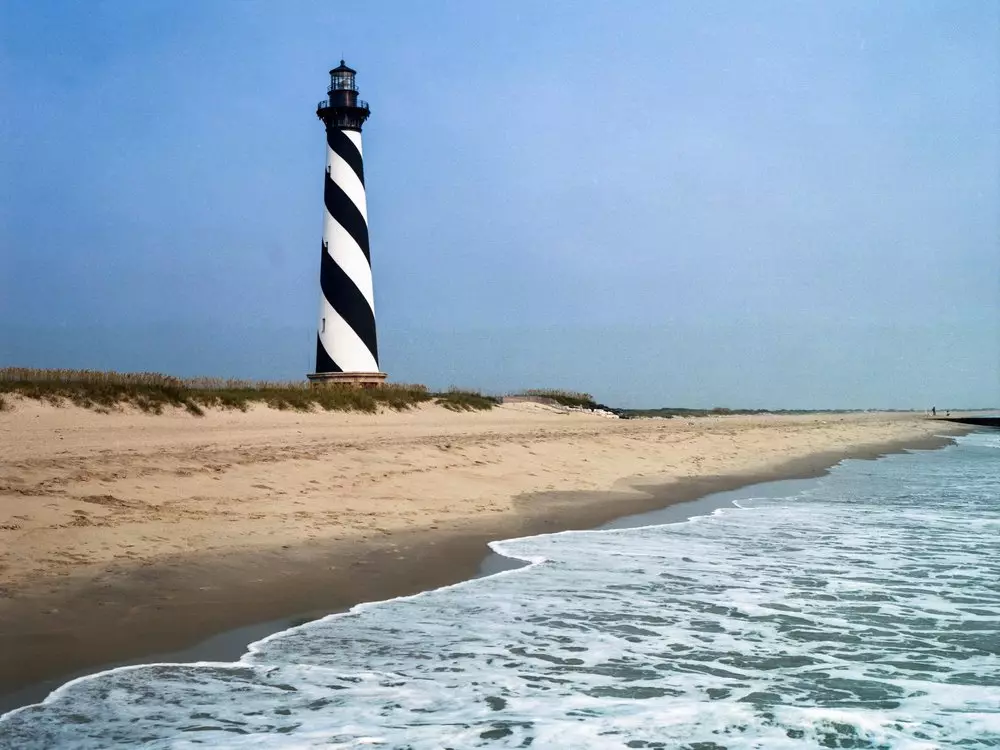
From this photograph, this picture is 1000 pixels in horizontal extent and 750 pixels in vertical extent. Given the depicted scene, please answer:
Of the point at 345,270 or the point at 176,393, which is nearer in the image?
the point at 176,393

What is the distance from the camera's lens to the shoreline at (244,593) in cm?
412

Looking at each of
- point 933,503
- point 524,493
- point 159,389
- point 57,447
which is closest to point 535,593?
point 524,493

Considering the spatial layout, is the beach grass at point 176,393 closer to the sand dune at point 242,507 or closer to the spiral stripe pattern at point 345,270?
the sand dune at point 242,507

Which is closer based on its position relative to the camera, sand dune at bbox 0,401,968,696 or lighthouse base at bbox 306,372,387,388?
sand dune at bbox 0,401,968,696

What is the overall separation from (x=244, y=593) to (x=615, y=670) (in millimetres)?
2510

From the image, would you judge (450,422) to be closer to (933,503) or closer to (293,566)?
(933,503)

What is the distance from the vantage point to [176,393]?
46.2 ft

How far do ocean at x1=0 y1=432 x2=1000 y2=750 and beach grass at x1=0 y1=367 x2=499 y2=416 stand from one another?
8.25 m

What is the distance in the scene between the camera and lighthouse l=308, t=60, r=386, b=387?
75.4ft

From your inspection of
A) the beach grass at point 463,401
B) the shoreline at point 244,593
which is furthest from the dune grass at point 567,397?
the shoreline at point 244,593

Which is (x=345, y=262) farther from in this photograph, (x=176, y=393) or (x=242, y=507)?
(x=242, y=507)

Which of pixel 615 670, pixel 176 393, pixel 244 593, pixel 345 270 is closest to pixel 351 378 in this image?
pixel 345 270

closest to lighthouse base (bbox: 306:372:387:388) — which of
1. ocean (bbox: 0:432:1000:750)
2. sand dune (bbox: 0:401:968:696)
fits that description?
sand dune (bbox: 0:401:968:696)

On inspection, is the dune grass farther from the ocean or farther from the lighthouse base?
the ocean
